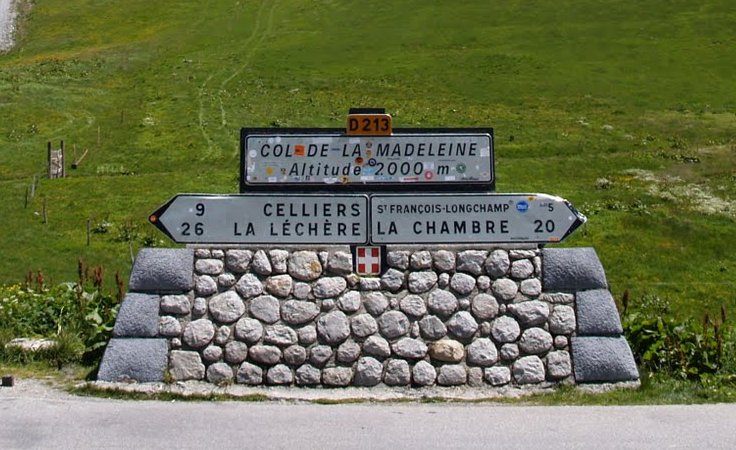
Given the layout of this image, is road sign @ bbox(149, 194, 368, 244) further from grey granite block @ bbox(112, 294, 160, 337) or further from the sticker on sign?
grey granite block @ bbox(112, 294, 160, 337)

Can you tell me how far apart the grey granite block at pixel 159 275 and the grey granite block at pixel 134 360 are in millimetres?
643

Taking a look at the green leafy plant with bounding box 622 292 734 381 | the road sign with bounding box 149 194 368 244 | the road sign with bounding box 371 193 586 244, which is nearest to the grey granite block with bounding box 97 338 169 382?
the road sign with bounding box 149 194 368 244

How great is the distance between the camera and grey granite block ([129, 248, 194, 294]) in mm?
10984

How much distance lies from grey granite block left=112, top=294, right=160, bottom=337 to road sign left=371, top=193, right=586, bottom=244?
2900 mm

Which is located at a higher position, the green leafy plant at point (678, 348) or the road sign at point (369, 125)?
the road sign at point (369, 125)

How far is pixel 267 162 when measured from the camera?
11.6 meters

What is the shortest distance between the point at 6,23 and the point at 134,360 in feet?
311

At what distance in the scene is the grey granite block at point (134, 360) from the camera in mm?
10648

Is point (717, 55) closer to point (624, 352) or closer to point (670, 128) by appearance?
point (670, 128)

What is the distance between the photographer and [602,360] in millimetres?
10977

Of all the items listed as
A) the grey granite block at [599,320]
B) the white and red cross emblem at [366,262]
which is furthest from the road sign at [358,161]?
the grey granite block at [599,320]

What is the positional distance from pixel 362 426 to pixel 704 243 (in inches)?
978

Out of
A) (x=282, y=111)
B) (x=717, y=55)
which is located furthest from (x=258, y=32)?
(x=717, y=55)

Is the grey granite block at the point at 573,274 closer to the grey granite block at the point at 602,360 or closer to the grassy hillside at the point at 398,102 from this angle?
the grey granite block at the point at 602,360
